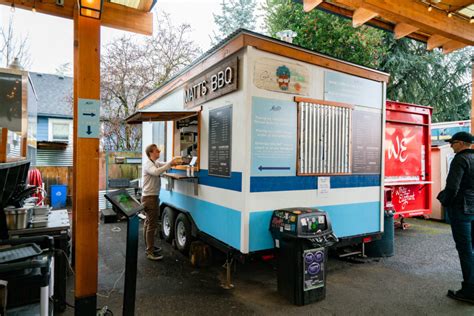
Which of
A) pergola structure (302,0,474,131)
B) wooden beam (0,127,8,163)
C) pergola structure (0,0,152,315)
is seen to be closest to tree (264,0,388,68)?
pergola structure (302,0,474,131)

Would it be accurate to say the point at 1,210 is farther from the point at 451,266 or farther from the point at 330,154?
the point at 451,266

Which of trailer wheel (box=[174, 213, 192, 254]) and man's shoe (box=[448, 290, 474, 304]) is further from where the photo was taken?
trailer wheel (box=[174, 213, 192, 254])

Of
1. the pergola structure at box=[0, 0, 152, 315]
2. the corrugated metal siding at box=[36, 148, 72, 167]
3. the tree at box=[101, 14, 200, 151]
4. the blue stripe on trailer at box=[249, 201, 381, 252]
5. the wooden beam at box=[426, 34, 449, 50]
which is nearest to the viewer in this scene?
the pergola structure at box=[0, 0, 152, 315]

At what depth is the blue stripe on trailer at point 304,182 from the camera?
11.5 ft

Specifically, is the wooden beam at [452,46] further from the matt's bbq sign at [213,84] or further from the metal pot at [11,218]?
the metal pot at [11,218]

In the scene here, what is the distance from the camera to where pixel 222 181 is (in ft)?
12.7

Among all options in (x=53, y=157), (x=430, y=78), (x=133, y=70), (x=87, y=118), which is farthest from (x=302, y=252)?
(x=430, y=78)

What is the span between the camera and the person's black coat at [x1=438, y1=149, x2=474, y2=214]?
133 inches

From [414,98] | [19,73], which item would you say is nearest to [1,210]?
[19,73]

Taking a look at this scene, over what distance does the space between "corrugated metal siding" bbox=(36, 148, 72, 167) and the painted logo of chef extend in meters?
8.94

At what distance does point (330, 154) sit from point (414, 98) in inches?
399

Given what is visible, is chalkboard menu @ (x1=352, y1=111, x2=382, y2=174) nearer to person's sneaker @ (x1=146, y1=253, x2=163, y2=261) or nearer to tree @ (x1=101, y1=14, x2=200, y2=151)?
person's sneaker @ (x1=146, y1=253, x2=163, y2=261)

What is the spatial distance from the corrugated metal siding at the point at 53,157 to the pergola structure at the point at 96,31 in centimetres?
659

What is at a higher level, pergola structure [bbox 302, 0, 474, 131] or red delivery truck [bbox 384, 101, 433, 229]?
pergola structure [bbox 302, 0, 474, 131]
